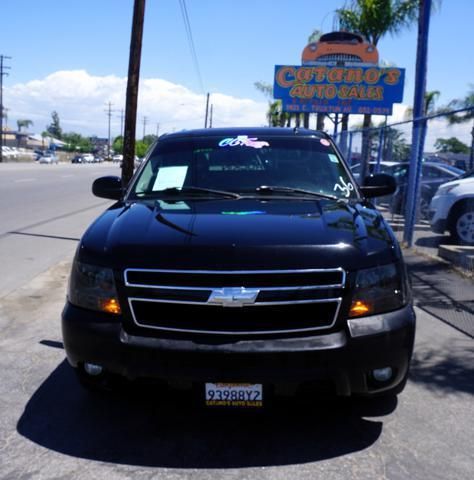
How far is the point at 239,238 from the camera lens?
3.18 m

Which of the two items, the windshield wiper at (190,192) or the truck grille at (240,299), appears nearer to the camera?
the truck grille at (240,299)

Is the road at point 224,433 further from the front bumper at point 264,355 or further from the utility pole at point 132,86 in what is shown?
the utility pole at point 132,86

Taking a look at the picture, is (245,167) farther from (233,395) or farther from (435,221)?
(435,221)

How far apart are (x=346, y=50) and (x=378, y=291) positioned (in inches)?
843

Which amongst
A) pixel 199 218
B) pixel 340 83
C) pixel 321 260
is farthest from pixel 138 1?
pixel 340 83

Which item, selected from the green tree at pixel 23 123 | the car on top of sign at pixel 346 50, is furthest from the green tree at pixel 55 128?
the car on top of sign at pixel 346 50

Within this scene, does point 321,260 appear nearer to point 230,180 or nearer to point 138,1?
point 230,180

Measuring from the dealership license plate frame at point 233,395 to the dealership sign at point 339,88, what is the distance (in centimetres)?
2029

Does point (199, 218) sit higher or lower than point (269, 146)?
lower

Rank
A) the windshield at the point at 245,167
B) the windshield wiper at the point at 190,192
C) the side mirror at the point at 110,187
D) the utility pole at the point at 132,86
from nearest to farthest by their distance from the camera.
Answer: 1. the windshield wiper at the point at 190,192
2. the windshield at the point at 245,167
3. the side mirror at the point at 110,187
4. the utility pole at the point at 132,86

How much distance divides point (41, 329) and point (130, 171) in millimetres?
6505

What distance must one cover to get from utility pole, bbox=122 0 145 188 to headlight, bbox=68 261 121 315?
316 inches

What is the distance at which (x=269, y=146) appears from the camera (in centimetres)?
489

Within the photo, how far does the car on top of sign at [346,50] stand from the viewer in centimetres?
2298
